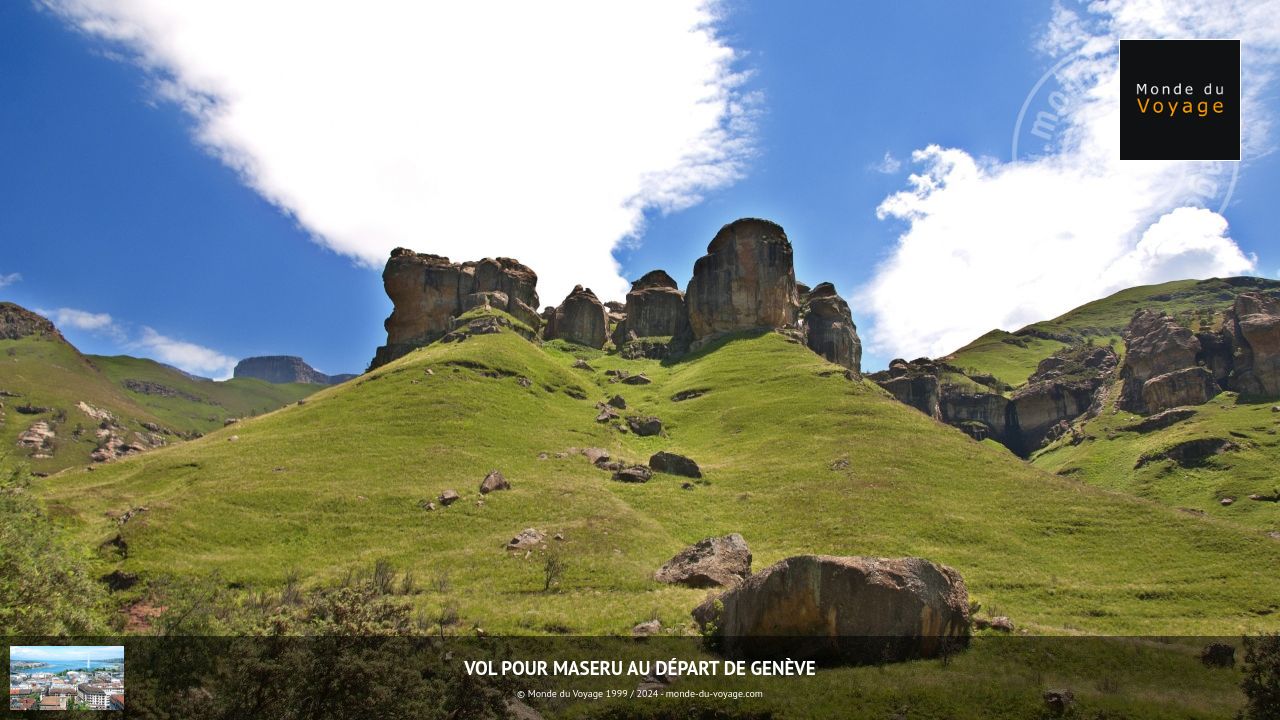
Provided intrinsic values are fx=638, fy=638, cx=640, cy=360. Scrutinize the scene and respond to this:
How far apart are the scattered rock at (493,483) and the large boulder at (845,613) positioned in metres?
36.4

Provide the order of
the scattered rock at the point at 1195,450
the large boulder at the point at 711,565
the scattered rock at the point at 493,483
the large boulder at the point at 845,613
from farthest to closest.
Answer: the scattered rock at the point at 1195,450, the scattered rock at the point at 493,483, the large boulder at the point at 711,565, the large boulder at the point at 845,613

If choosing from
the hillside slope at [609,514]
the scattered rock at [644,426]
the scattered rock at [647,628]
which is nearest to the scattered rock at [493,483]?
the hillside slope at [609,514]

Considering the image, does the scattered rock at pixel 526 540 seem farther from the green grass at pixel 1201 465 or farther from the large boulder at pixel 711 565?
the green grass at pixel 1201 465

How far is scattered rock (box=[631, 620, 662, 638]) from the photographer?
105ft

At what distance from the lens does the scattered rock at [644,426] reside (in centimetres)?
10031

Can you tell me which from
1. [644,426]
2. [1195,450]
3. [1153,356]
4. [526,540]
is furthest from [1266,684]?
[1153,356]

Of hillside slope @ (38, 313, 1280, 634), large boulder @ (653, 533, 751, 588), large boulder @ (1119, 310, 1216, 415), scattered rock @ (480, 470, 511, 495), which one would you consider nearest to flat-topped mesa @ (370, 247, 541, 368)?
hillside slope @ (38, 313, 1280, 634)

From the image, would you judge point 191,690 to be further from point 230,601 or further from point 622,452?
point 622,452

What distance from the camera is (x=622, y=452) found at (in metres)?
85.6

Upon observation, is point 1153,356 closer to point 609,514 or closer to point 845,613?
point 609,514

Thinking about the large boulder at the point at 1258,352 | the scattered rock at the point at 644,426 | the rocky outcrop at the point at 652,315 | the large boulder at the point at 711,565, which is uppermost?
the rocky outcrop at the point at 652,315

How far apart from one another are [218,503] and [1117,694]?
61.5 meters

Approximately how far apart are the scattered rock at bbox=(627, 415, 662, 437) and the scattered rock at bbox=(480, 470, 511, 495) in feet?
128

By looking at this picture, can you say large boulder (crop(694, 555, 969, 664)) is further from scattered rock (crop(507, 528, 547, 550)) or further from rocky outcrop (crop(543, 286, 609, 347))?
rocky outcrop (crop(543, 286, 609, 347))
